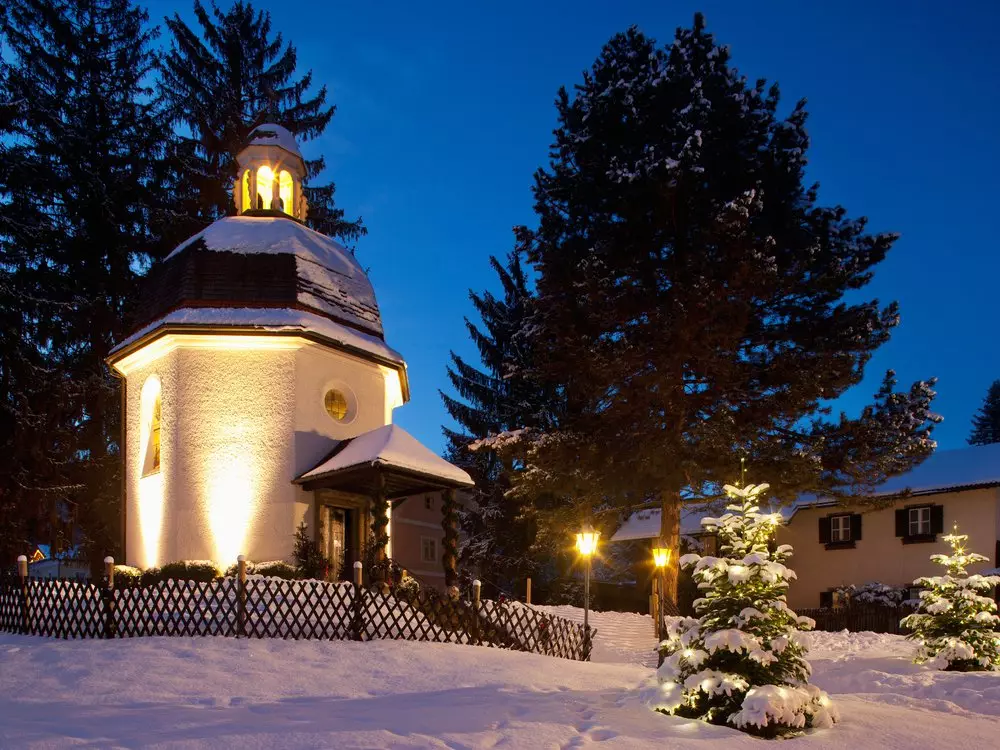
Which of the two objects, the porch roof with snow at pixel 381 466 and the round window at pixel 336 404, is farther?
the round window at pixel 336 404

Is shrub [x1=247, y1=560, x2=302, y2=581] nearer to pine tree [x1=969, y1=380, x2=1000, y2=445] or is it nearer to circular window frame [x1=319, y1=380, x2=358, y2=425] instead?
circular window frame [x1=319, y1=380, x2=358, y2=425]

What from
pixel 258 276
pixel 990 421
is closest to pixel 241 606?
pixel 258 276

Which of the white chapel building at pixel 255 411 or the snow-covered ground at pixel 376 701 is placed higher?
the white chapel building at pixel 255 411

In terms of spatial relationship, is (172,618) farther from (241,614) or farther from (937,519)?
(937,519)

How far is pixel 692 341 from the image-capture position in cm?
2059

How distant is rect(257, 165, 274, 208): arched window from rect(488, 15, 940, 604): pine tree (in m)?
7.23

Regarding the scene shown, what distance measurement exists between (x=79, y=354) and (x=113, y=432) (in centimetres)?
297

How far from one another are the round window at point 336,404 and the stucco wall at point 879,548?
739 inches

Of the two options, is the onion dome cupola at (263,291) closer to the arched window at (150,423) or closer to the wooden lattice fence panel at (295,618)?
the arched window at (150,423)

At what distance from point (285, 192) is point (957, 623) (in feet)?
63.1

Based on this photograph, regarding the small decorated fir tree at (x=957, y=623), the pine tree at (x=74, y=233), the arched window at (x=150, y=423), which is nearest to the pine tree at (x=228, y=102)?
the pine tree at (x=74, y=233)

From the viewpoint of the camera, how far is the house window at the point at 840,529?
30500 mm

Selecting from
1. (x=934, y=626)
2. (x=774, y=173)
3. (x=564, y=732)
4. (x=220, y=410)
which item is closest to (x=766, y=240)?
(x=774, y=173)

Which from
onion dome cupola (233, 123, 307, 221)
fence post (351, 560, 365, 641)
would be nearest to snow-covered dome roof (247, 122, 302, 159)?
onion dome cupola (233, 123, 307, 221)
